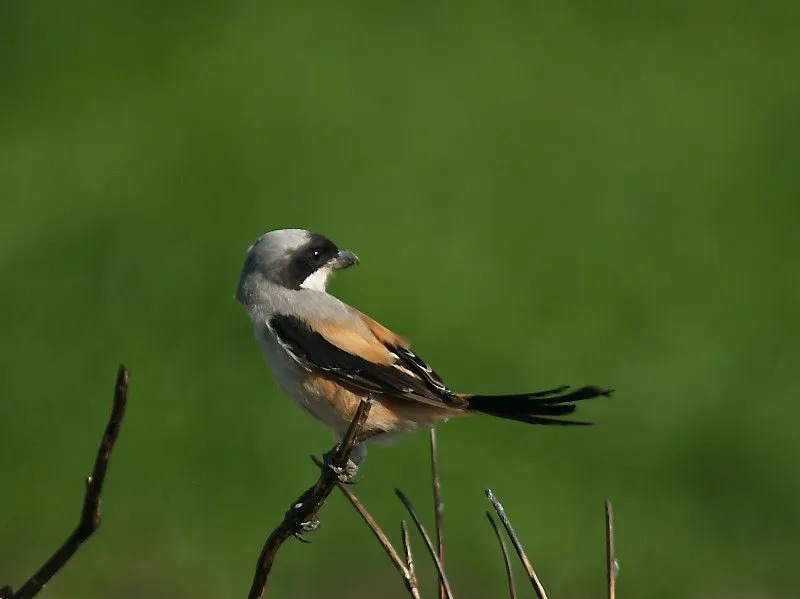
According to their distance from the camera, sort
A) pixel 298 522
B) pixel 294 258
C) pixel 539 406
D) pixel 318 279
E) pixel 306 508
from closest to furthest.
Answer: pixel 298 522 → pixel 306 508 → pixel 539 406 → pixel 294 258 → pixel 318 279

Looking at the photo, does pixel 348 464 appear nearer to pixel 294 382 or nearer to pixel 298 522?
pixel 294 382

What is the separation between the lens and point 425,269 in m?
7.29

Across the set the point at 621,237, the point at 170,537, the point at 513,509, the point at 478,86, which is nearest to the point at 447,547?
the point at 513,509

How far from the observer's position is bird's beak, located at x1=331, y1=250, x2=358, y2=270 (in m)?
3.76

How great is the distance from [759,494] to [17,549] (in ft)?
10.4

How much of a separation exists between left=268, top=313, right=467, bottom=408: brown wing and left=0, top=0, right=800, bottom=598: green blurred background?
7.98ft

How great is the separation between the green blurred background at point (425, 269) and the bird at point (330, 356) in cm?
238

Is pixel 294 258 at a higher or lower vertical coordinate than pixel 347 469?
higher

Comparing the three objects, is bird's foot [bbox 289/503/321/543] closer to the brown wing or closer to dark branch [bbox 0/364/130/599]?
the brown wing

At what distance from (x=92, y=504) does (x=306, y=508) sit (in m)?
1.04

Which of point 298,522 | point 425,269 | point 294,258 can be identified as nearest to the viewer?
point 298,522

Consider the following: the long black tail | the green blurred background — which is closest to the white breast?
the long black tail

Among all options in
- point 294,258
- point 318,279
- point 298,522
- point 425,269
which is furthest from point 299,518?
point 425,269

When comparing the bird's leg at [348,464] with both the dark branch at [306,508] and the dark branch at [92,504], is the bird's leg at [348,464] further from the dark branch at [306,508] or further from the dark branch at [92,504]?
the dark branch at [92,504]
